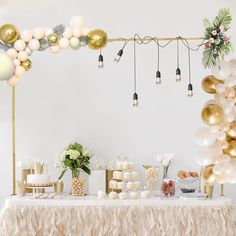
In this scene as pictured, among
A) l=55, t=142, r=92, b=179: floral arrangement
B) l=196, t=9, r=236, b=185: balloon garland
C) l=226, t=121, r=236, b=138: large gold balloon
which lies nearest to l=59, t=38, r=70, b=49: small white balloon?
l=196, t=9, r=236, b=185: balloon garland

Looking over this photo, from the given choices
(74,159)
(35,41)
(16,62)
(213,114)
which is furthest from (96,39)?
(74,159)

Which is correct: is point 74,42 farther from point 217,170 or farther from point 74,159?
point 74,159

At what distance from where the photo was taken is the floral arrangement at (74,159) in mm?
4680

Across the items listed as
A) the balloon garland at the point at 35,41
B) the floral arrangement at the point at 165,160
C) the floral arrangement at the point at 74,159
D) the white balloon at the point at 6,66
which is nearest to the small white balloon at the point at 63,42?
the balloon garland at the point at 35,41

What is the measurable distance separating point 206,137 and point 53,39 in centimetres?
114

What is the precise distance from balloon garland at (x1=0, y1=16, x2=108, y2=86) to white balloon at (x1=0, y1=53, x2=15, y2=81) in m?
0.02

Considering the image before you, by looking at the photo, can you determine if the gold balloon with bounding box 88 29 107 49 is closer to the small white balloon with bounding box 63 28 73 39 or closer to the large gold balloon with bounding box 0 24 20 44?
the small white balloon with bounding box 63 28 73 39

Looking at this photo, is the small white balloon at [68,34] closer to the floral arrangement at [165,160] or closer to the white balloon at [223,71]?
the white balloon at [223,71]

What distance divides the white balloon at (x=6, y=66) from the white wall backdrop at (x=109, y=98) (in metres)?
1.82

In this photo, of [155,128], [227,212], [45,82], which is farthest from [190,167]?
[45,82]

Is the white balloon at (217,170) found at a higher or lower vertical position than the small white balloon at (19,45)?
lower

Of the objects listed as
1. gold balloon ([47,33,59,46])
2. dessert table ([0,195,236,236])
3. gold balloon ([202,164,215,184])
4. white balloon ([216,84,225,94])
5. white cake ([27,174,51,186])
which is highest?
gold balloon ([47,33,59,46])

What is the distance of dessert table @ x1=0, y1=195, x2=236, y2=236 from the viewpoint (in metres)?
4.31

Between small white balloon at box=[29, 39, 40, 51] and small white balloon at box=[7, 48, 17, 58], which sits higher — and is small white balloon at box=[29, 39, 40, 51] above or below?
above
